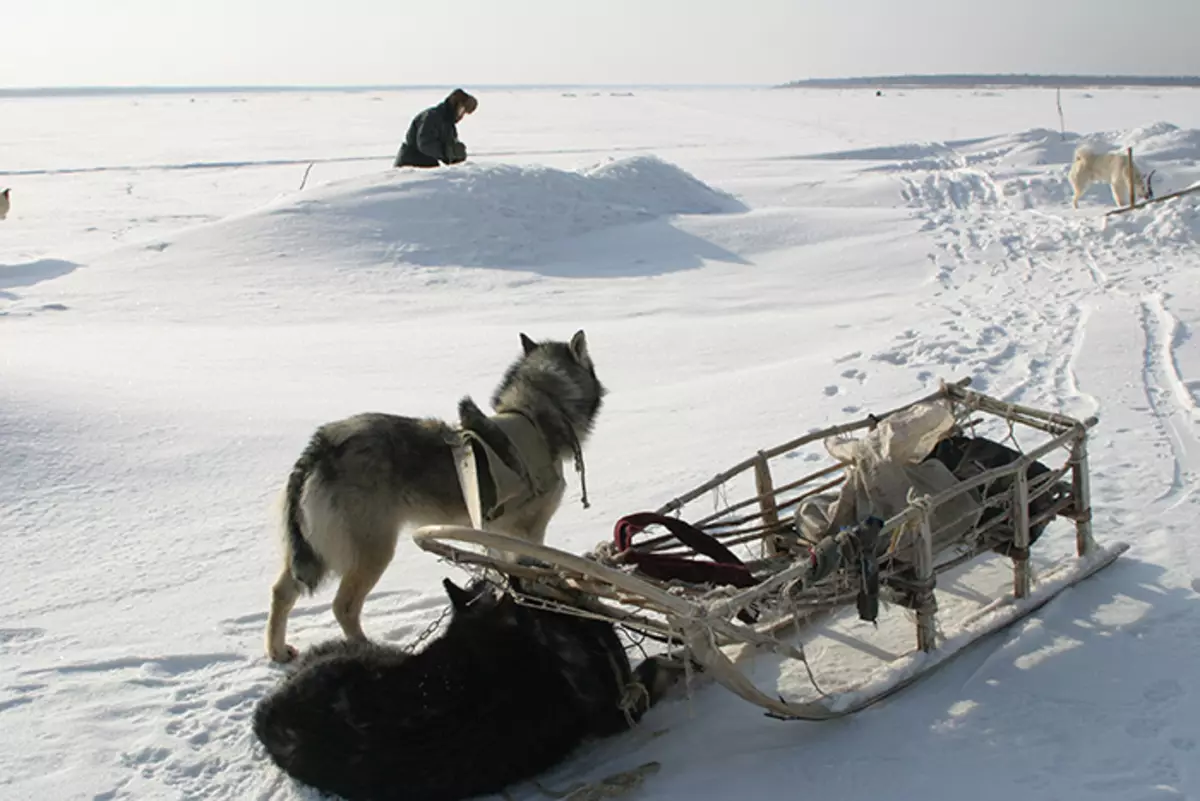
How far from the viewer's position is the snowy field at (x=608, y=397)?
9.71 feet

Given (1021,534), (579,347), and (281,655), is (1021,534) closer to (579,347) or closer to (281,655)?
(579,347)

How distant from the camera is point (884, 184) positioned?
16531 mm

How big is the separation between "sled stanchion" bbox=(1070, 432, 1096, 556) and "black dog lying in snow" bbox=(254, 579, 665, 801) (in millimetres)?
1795

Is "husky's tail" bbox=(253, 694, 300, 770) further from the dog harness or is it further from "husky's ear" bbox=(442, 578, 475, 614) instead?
the dog harness

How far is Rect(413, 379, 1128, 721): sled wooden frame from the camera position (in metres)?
2.68

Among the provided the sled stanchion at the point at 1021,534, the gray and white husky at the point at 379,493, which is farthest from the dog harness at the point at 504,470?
the sled stanchion at the point at 1021,534

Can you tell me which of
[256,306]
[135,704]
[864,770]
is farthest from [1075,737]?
[256,306]

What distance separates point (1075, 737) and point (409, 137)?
13.3 meters

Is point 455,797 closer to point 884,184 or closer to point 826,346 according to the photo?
point 826,346

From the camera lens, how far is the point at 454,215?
1270 centimetres

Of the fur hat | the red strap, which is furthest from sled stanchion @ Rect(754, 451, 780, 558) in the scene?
the fur hat

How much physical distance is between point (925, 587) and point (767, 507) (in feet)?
3.21

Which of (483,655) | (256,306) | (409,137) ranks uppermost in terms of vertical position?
(409,137)

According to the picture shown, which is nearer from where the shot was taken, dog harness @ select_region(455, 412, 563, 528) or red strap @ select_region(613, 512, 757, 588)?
red strap @ select_region(613, 512, 757, 588)
